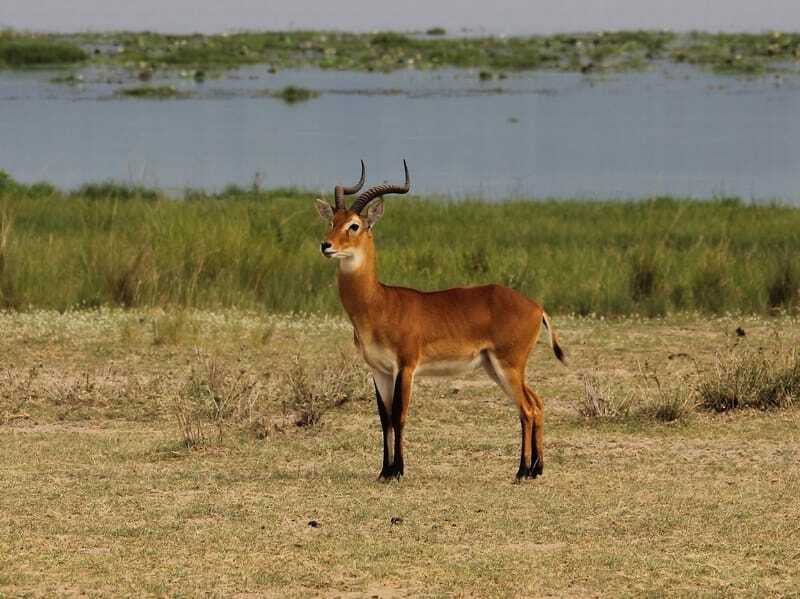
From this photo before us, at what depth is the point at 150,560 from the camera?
759cm

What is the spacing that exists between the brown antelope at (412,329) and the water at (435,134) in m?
16.8

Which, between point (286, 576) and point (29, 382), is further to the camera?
point (29, 382)

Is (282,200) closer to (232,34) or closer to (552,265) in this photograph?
(552,265)

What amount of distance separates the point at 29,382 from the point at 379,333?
4.10 meters

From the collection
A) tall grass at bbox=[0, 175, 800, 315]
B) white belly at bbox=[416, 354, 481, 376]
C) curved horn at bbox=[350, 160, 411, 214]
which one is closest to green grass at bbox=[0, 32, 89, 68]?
tall grass at bbox=[0, 175, 800, 315]

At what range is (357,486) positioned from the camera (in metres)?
9.20

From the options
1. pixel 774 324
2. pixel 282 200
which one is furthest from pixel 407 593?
pixel 282 200

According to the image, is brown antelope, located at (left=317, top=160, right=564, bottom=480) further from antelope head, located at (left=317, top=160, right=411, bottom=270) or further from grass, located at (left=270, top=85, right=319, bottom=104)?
grass, located at (left=270, top=85, right=319, bottom=104)

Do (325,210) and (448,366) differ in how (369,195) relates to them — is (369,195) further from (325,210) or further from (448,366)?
(448,366)

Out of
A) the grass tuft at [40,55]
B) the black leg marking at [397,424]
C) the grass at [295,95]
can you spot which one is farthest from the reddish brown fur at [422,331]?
the grass tuft at [40,55]

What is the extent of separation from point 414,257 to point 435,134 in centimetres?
2504

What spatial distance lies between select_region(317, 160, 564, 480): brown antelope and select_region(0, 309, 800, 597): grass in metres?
0.41

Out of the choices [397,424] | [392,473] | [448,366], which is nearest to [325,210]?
[448,366]

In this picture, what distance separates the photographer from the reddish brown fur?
29.6 ft
